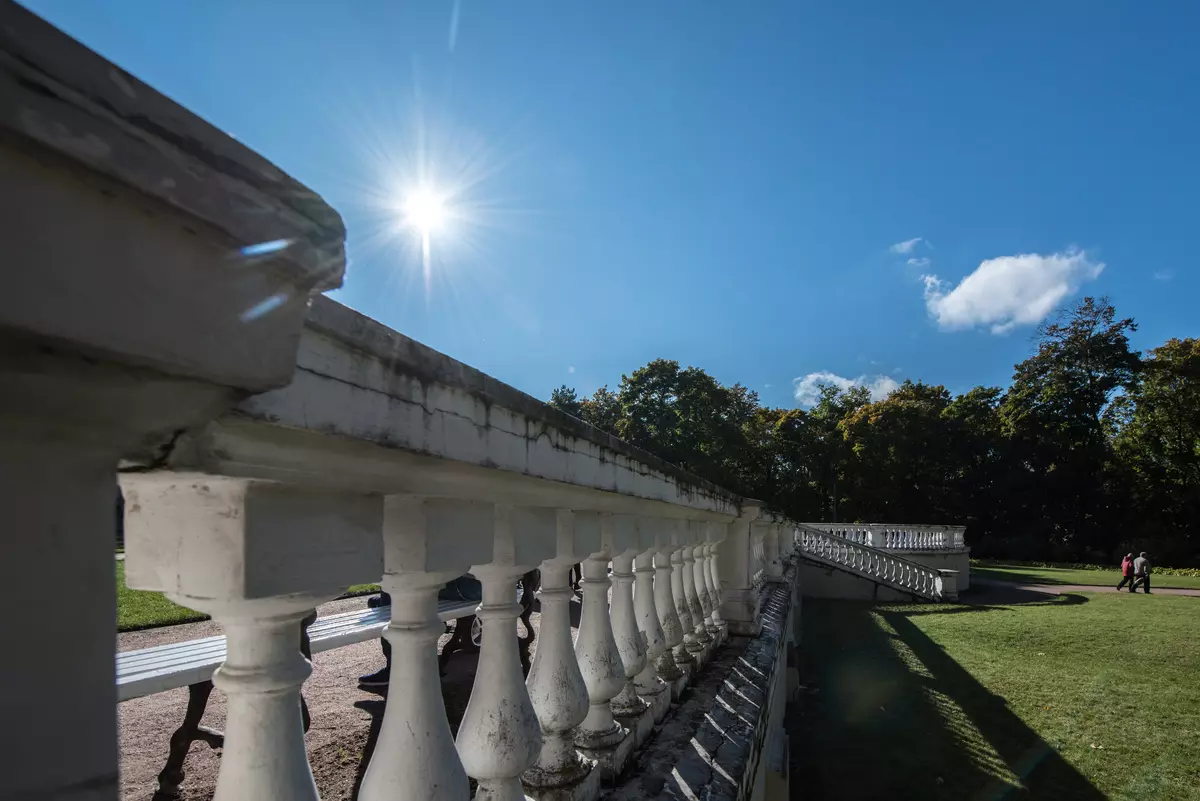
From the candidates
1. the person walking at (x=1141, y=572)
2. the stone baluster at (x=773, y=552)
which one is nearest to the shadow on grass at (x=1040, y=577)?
the person walking at (x=1141, y=572)

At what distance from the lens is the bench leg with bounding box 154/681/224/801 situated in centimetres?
313

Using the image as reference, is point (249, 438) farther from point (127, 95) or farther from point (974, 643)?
point (974, 643)

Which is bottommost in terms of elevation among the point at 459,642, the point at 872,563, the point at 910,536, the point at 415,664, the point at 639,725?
the point at 872,563

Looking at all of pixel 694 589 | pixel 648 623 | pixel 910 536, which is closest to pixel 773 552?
Result: pixel 694 589

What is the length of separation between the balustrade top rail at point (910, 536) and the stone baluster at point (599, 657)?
59.1 feet

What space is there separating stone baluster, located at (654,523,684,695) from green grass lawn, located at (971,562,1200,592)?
20384 millimetres

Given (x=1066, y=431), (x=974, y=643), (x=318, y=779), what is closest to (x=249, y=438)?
(x=318, y=779)

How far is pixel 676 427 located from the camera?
34.2 meters

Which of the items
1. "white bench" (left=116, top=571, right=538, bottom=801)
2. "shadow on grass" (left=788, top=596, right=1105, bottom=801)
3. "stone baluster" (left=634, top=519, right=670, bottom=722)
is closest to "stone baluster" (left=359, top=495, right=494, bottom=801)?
"white bench" (left=116, top=571, right=538, bottom=801)

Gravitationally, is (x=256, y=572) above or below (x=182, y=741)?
above

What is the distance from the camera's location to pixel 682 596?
3.61 m

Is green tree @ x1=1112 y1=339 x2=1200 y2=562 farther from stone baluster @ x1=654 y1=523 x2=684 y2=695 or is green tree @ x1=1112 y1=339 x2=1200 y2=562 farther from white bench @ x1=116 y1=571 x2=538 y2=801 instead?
white bench @ x1=116 y1=571 x2=538 y2=801

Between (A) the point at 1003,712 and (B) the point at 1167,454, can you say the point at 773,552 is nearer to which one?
(A) the point at 1003,712

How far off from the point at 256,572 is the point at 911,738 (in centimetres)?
659
